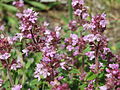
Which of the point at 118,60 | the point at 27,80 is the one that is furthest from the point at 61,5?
the point at 118,60

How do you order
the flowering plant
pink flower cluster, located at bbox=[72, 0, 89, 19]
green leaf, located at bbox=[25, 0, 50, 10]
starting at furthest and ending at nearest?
green leaf, located at bbox=[25, 0, 50, 10], pink flower cluster, located at bbox=[72, 0, 89, 19], the flowering plant

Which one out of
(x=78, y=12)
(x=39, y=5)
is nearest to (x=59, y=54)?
(x=78, y=12)

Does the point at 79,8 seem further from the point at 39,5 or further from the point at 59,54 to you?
the point at 39,5

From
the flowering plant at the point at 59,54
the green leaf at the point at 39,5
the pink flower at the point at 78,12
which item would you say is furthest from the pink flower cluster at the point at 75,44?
the green leaf at the point at 39,5

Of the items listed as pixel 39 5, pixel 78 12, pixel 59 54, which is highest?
pixel 78 12

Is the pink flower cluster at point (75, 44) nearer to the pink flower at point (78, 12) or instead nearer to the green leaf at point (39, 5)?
the pink flower at point (78, 12)

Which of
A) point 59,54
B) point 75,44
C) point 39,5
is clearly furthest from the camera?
point 39,5

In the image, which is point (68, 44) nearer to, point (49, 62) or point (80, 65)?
point (80, 65)

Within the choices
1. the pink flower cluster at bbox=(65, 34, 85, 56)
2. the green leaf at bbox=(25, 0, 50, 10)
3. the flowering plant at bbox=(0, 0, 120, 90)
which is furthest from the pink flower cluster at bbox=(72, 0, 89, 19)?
the green leaf at bbox=(25, 0, 50, 10)

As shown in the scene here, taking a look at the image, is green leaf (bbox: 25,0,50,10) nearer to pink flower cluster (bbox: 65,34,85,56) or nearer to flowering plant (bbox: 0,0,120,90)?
flowering plant (bbox: 0,0,120,90)

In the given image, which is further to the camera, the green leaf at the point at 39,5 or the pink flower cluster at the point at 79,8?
the green leaf at the point at 39,5

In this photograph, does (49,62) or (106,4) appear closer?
(49,62)
